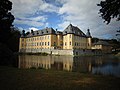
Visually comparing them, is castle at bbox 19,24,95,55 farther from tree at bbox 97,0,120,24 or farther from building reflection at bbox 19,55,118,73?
tree at bbox 97,0,120,24

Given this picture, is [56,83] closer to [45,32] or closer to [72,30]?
[72,30]

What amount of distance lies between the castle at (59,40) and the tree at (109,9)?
47431mm

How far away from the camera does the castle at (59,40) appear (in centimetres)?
6488

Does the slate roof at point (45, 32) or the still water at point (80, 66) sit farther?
the slate roof at point (45, 32)

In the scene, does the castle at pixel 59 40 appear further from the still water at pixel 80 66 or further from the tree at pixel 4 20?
the tree at pixel 4 20

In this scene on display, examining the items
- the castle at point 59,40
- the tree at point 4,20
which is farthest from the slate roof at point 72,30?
the tree at point 4,20

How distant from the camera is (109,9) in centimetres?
785

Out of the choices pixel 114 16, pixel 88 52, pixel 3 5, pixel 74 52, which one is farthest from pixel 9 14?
pixel 88 52

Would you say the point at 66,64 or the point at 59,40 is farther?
the point at 59,40

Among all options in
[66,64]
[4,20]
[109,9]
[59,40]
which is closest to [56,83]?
[109,9]

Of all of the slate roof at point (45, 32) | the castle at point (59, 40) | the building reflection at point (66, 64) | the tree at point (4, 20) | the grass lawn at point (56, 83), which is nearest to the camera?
the grass lawn at point (56, 83)

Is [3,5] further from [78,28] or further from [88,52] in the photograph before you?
[78,28]

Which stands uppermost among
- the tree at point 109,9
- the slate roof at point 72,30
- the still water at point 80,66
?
the slate roof at point 72,30

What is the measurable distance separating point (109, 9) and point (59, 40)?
6133 cm
